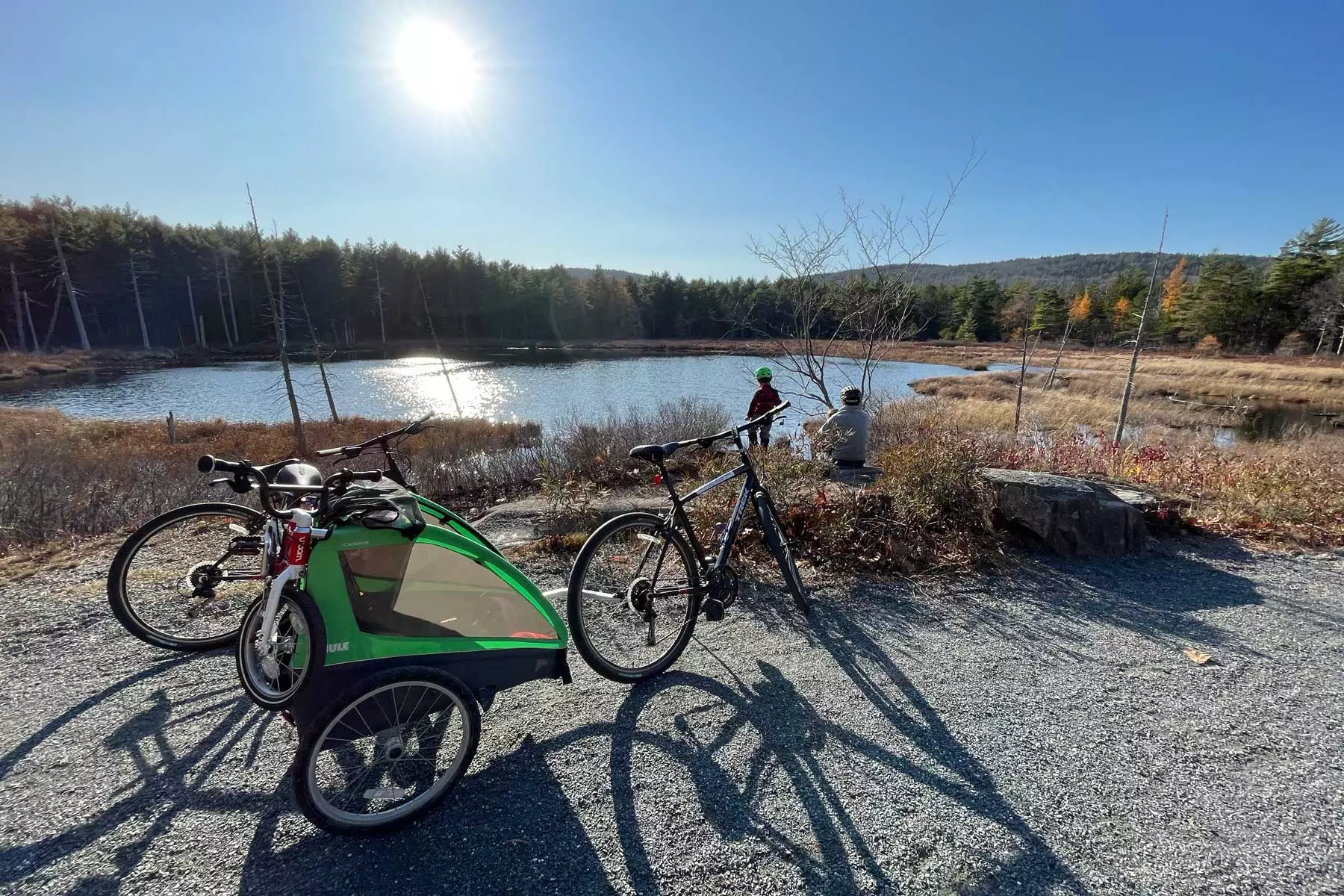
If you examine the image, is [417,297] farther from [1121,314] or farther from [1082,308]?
[1121,314]

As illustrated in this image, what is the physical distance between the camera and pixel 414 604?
2.19 metres

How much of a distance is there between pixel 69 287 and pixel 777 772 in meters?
65.3

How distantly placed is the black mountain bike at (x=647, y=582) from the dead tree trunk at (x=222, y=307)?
212 feet

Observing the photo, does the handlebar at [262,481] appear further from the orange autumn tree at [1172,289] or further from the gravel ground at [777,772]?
the orange autumn tree at [1172,289]

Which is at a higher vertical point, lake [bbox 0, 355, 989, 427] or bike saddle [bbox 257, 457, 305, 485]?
bike saddle [bbox 257, 457, 305, 485]

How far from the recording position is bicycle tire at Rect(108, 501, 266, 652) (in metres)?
2.98

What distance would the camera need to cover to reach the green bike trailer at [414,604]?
6.65 feet

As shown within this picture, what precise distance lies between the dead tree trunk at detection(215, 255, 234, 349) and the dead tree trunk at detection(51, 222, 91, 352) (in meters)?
9.44

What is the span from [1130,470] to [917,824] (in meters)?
7.77

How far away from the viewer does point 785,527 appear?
462 cm

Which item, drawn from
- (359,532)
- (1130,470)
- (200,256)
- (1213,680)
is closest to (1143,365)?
(1130,470)

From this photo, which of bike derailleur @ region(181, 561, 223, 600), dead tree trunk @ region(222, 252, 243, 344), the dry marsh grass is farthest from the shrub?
dead tree trunk @ region(222, 252, 243, 344)

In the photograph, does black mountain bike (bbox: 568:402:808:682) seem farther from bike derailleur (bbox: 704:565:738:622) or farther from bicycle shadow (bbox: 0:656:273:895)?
bicycle shadow (bbox: 0:656:273:895)

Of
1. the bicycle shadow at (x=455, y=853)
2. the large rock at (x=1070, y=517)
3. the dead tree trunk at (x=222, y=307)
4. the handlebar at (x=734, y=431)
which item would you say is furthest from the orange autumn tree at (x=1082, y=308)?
the dead tree trunk at (x=222, y=307)
